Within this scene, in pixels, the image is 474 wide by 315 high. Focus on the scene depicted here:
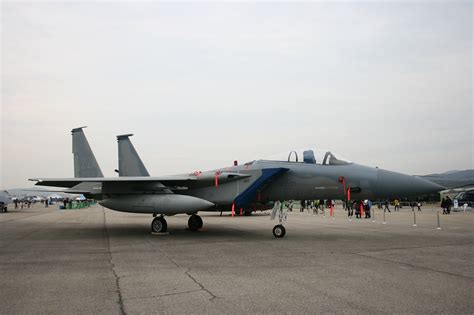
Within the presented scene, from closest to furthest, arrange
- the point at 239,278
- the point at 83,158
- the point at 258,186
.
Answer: the point at 239,278
the point at 258,186
the point at 83,158

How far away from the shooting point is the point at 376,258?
7.44 meters

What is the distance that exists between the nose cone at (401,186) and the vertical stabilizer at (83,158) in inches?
443

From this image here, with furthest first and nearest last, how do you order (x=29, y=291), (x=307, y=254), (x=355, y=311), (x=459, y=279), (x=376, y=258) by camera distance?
(x=307, y=254) → (x=376, y=258) → (x=459, y=279) → (x=29, y=291) → (x=355, y=311)

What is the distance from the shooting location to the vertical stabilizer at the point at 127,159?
54.4ft

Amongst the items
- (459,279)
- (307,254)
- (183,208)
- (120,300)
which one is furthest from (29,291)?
(183,208)

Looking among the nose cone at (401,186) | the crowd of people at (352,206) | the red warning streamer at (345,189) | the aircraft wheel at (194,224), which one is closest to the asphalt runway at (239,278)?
the nose cone at (401,186)

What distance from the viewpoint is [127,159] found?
1659 centimetres

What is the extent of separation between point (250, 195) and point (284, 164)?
1.38 m

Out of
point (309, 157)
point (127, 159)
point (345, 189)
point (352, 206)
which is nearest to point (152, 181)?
point (127, 159)

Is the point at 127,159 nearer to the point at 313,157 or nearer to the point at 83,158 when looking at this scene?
the point at 83,158

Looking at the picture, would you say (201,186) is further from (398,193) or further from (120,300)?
(120,300)

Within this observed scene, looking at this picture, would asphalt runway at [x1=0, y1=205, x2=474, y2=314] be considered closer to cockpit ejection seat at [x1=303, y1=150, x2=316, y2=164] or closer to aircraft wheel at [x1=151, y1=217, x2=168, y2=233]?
cockpit ejection seat at [x1=303, y1=150, x2=316, y2=164]

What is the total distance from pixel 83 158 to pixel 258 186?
8545mm

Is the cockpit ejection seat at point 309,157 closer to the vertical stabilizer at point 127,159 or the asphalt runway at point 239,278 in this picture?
the asphalt runway at point 239,278
